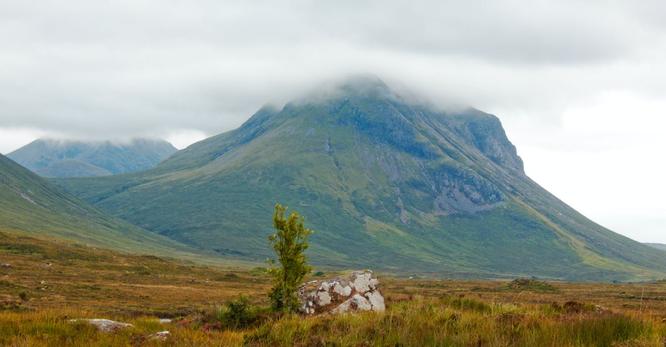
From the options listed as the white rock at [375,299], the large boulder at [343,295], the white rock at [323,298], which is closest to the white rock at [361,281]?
the large boulder at [343,295]

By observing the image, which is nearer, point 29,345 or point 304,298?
point 29,345

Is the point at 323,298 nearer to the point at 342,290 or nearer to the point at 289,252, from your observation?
the point at 342,290

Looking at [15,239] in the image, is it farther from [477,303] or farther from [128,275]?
[477,303]

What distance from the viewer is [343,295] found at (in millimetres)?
28625

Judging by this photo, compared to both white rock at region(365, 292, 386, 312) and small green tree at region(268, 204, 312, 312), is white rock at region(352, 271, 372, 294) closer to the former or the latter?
white rock at region(365, 292, 386, 312)

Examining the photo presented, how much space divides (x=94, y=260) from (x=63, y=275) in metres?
40.9

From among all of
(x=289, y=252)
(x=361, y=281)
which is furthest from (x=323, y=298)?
(x=289, y=252)

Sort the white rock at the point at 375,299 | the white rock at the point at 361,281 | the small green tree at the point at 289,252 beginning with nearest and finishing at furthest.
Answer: the white rock at the point at 375,299
the small green tree at the point at 289,252
the white rock at the point at 361,281

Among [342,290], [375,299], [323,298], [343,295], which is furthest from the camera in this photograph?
[342,290]

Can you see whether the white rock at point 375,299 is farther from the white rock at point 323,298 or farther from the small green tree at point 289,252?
the small green tree at point 289,252

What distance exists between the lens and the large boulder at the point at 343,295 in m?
26.8

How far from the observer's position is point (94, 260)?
5586 inches

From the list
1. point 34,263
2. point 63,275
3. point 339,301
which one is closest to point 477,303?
point 339,301

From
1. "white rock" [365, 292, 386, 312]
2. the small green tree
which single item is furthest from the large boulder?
the small green tree
